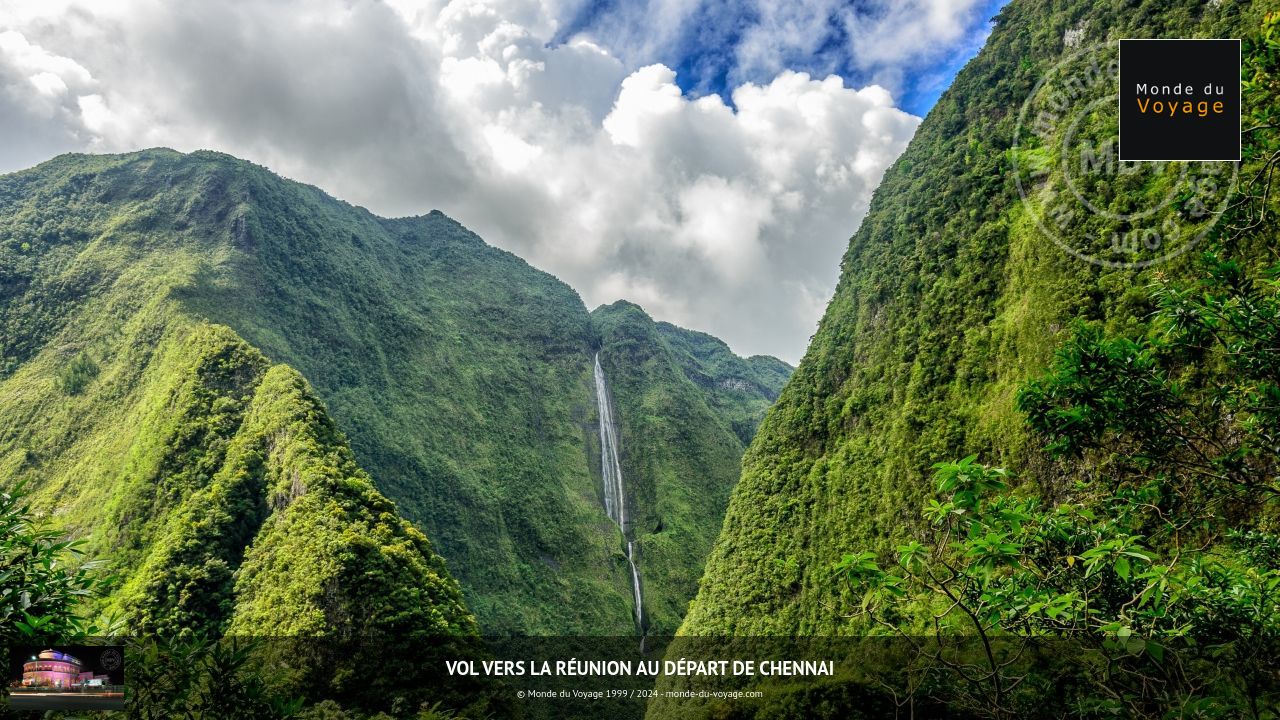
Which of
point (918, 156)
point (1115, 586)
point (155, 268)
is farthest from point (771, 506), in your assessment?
point (155, 268)

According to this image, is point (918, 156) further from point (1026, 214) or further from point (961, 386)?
point (961, 386)

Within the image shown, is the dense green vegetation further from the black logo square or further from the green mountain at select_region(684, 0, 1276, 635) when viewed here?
the black logo square

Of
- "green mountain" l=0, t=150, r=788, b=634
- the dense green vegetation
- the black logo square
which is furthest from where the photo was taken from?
the dense green vegetation

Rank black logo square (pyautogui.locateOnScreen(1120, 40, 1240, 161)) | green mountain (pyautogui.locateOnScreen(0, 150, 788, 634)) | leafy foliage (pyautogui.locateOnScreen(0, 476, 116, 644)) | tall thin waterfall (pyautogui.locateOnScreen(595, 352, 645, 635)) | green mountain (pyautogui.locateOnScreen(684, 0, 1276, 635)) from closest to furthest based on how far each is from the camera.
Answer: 1. leafy foliage (pyautogui.locateOnScreen(0, 476, 116, 644))
2. black logo square (pyautogui.locateOnScreen(1120, 40, 1240, 161))
3. green mountain (pyautogui.locateOnScreen(684, 0, 1276, 635))
4. green mountain (pyautogui.locateOnScreen(0, 150, 788, 634))
5. tall thin waterfall (pyautogui.locateOnScreen(595, 352, 645, 635))

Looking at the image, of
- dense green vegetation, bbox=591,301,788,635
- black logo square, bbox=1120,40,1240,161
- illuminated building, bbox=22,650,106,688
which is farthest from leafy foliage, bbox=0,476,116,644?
dense green vegetation, bbox=591,301,788,635

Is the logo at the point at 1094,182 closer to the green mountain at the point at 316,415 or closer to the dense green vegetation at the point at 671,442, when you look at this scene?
the green mountain at the point at 316,415

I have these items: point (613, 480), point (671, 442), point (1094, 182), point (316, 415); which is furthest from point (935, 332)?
point (613, 480)

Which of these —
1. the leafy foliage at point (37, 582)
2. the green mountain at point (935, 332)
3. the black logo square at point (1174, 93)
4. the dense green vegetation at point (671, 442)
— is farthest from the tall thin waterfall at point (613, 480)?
the black logo square at point (1174, 93)
